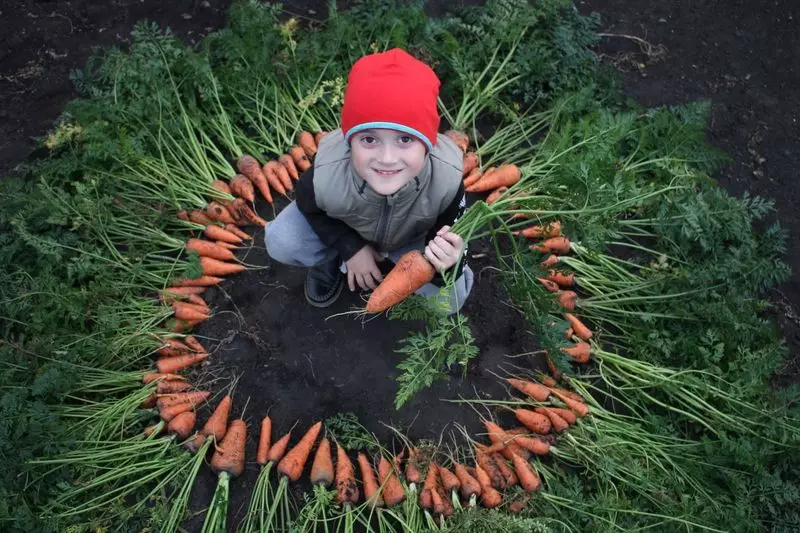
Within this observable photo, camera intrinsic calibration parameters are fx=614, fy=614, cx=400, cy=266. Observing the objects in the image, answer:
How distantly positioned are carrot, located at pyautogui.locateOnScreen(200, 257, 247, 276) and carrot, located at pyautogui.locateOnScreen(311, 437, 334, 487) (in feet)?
3.95

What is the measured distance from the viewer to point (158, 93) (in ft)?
12.8

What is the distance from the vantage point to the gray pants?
10.2 ft

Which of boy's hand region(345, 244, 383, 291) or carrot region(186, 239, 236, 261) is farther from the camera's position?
carrot region(186, 239, 236, 261)

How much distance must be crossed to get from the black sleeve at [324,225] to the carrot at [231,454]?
1.11 metres

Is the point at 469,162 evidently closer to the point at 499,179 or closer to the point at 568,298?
the point at 499,179

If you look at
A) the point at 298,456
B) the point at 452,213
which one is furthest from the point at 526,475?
the point at 452,213

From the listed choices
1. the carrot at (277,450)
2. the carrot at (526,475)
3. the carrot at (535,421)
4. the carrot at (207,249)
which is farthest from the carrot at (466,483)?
the carrot at (207,249)

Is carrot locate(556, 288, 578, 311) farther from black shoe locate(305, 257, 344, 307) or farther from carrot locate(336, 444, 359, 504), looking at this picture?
carrot locate(336, 444, 359, 504)

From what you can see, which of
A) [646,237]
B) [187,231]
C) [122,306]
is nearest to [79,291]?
[122,306]

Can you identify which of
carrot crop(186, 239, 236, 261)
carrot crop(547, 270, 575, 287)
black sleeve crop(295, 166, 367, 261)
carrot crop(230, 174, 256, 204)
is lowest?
carrot crop(186, 239, 236, 261)

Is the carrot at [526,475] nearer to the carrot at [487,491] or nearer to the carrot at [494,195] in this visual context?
the carrot at [487,491]

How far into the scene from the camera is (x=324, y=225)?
9.76 feet

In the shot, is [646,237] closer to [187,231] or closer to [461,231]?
[461,231]

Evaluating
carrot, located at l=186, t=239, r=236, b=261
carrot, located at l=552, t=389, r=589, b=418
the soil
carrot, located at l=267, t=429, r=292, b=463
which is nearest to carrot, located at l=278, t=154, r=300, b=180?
the soil
